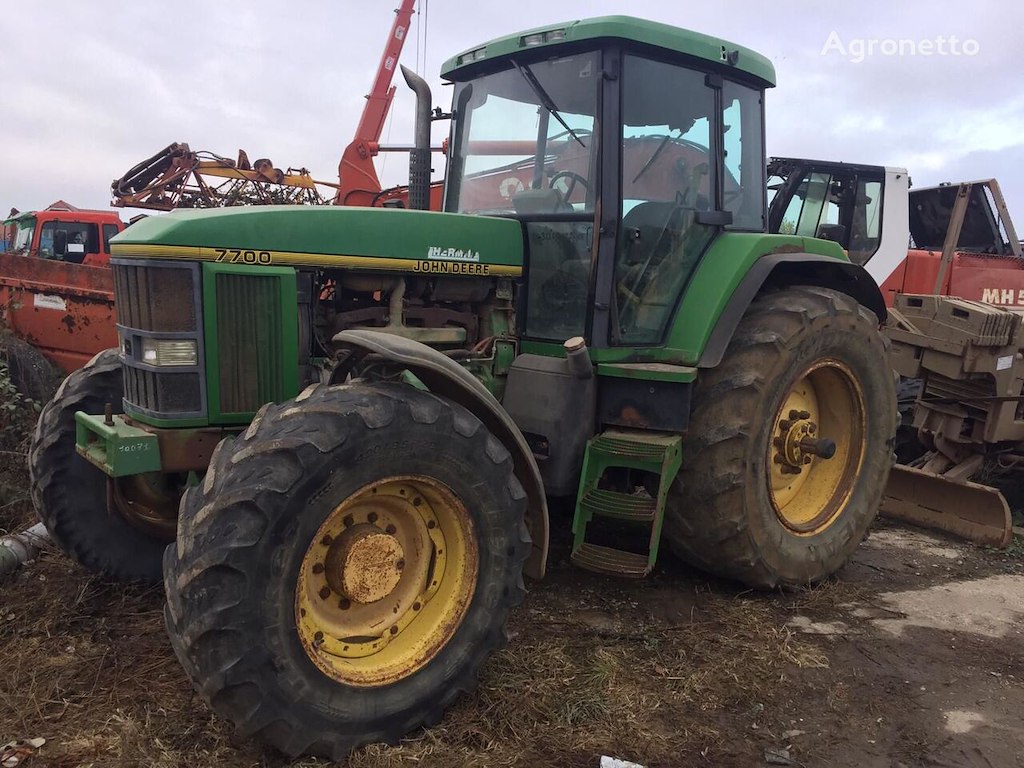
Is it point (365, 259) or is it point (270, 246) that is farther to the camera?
point (365, 259)

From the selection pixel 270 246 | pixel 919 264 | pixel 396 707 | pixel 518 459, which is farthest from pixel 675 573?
pixel 919 264

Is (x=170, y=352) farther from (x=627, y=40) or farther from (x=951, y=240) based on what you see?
(x=951, y=240)

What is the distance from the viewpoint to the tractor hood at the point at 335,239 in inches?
120

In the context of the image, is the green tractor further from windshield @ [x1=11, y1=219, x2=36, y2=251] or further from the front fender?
windshield @ [x1=11, y1=219, x2=36, y2=251]

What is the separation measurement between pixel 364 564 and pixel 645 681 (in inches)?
47.9

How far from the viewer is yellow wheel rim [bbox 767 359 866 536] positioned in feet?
13.9

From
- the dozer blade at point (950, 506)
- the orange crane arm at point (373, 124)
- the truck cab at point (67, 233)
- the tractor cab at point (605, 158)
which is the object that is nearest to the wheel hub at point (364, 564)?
the tractor cab at point (605, 158)

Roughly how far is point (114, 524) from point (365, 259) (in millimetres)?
1692

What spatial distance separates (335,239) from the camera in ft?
11.1

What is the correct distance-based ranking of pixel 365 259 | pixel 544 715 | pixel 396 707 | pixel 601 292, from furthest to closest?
pixel 601 292
pixel 365 259
pixel 544 715
pixel 396 707

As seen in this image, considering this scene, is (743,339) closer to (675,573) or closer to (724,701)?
(675,573)

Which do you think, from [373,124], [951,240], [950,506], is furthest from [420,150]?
[373,124]

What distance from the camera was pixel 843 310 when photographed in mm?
4141

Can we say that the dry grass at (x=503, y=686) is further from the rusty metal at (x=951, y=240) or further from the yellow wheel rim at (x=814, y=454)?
the rusty metal at (x=951, y=240)
